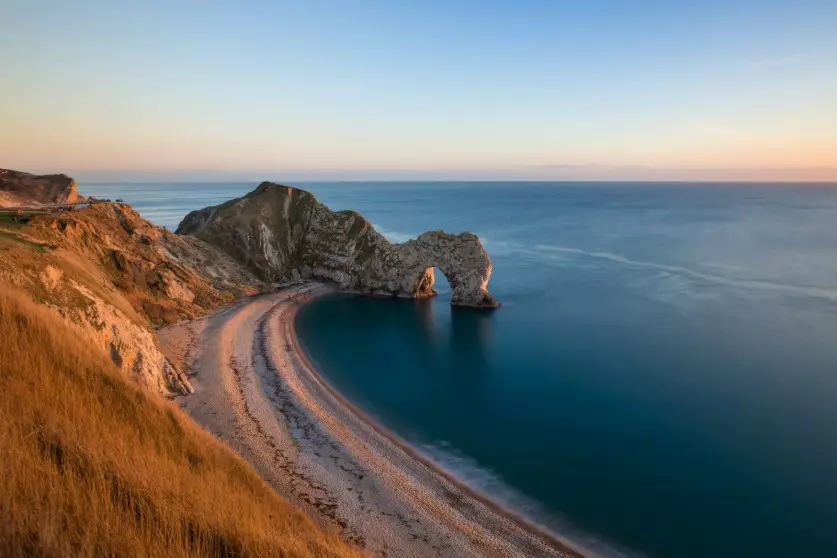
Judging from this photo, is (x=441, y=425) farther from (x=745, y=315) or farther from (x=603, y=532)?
(x=745, y=315)

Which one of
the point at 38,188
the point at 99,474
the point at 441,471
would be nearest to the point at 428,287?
the point at 441,471

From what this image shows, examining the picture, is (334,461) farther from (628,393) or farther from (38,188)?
(38,188)

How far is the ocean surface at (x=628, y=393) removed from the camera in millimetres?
23391

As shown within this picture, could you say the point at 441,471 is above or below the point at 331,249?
below

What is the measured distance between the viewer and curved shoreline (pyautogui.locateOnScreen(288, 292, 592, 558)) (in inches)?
832

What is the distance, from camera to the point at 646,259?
298ft

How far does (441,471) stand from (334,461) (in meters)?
5.89

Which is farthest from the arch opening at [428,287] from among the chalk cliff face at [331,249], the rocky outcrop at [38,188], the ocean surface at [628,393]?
the rocky outcrop at [38,188]

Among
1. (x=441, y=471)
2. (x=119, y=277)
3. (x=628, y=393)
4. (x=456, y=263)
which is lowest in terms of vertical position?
(x=441, y=471)

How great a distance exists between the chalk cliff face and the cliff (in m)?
4.89

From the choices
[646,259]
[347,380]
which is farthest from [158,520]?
[646,259]

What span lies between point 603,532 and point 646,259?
78.8 meters

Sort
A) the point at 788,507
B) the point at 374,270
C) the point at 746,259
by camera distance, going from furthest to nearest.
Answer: the point at 746,259, the point at 374,270, the point at 788,507

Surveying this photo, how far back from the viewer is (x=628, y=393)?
3634 cm
